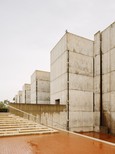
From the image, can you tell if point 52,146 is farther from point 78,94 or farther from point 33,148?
point 78,94

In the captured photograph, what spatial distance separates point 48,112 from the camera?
688 inches

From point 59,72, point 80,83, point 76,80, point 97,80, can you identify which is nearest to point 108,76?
point 97,80

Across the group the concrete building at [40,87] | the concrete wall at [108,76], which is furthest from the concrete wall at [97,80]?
the concrete building at [40,87]

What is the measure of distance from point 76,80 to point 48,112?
15.6 ft

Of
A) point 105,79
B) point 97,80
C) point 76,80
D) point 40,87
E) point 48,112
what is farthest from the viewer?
point 40,87

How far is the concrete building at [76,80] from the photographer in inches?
746

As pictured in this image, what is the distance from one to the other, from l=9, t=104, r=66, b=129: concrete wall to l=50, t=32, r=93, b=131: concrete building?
2.63 feet

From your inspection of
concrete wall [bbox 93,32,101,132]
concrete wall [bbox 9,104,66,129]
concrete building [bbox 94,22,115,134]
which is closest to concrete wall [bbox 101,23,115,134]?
concrete building [bbox 94,22,115,134]

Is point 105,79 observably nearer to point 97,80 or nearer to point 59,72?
point 97,80

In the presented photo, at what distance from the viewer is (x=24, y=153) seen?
20.8 feet

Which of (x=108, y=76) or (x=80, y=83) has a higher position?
(x=108, y=76)

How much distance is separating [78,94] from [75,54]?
444cm

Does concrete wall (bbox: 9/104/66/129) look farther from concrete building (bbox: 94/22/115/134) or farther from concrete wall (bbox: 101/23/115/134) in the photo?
concrete wall (bbox: 101/23/115/134)

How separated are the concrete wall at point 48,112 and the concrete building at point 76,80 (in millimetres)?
801
